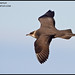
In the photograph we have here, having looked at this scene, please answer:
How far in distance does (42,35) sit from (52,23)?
1.37m

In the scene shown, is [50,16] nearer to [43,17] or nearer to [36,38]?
[43,17]

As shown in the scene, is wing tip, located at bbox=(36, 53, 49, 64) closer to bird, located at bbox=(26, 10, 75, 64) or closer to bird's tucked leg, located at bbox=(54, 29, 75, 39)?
bird, located at bbox=(26, 10, 75, 64)

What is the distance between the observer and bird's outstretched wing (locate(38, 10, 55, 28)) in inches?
757

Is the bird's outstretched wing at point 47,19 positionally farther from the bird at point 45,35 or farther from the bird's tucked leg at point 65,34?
the bird's tucked leg at point 65,34

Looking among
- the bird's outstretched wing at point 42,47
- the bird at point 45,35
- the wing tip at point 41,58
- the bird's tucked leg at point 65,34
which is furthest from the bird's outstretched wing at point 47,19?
the wing tip at point 41,58

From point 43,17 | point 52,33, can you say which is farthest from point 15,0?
point 52,33

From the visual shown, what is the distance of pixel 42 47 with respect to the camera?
57.6ft

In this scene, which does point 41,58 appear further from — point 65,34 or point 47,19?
point 47,19

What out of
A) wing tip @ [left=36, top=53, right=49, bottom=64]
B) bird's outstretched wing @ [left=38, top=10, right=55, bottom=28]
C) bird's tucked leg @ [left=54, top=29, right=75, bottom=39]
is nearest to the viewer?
wing tip @ [left=36, top=53, right=49, bottom=64]

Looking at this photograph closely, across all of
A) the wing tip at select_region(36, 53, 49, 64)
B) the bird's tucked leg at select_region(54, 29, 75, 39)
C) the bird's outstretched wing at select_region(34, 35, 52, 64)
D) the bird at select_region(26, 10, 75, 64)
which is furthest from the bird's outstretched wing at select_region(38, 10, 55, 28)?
the wing tip at select_region(36, 53, 49, 64)

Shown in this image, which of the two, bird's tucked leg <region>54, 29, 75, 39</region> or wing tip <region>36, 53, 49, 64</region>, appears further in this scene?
bird's tucked leg <region>54, 29, 75, 39</region>

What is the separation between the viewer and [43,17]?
64.8 ft

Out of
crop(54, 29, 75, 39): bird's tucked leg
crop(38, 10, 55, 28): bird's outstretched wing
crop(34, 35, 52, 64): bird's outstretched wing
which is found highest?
crop(38, 10, 55, 28): bird's outstretched wing

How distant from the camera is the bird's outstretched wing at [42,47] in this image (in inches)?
682
